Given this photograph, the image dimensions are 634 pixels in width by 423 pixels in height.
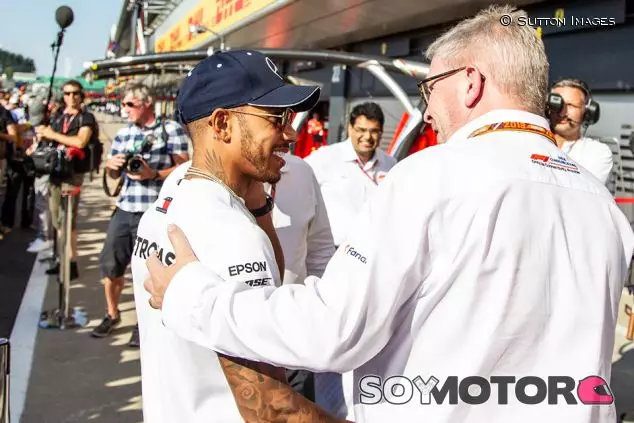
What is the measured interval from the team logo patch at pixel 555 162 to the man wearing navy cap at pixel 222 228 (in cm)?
60

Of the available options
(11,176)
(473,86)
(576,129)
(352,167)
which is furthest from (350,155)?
(11,176)

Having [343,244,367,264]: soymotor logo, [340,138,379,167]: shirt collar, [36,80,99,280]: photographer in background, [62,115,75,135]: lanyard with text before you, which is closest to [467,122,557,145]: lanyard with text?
[343,244,367,264]: soymotor logo

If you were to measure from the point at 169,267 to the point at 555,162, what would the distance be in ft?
2.74

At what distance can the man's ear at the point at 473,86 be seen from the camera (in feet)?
4.76

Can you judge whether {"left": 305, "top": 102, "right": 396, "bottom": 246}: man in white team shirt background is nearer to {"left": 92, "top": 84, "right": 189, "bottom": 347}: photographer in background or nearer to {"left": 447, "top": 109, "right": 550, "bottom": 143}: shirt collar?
{"left": 92, "top": 84, "right": 189, "bottom": 347}: photographer in background

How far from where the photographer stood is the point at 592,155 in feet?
14.1

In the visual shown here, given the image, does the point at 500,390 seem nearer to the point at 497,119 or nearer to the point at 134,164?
the point at 497,119

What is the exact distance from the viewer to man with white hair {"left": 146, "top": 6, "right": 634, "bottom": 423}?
1.28 meters

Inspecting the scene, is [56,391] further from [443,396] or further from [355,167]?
[443,396]

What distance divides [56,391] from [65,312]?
4.56ft

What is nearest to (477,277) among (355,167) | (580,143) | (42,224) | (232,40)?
(580,143)

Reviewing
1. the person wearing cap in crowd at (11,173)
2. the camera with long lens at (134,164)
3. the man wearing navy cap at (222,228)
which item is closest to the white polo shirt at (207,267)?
the man wearing navy cap at (222,228)

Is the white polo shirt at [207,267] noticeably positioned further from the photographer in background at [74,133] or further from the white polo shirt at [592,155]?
the photographer in background at [74,133]

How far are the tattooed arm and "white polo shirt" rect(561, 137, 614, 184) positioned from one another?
333 cm
